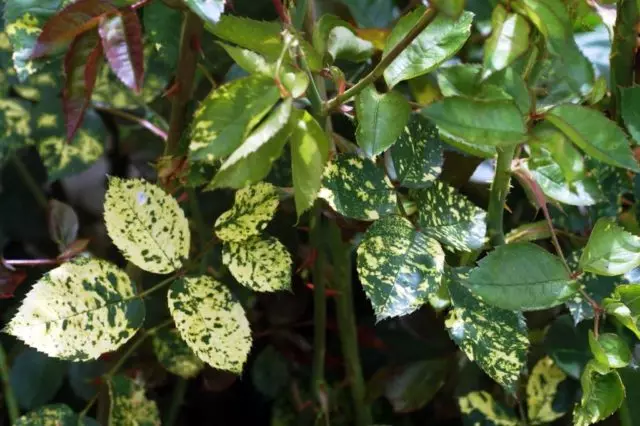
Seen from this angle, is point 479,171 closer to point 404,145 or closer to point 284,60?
point 404,145

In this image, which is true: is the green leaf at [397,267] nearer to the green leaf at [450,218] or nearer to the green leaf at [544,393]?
the green leaf at [450,218]

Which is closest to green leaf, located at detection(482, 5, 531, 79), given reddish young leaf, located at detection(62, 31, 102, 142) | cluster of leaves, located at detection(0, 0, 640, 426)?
cluster of leaves, located at detection(0, 0, 640, 426)

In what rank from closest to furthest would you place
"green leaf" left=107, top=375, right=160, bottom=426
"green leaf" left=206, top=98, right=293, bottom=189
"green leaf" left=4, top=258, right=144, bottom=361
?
"green leaf" left=206, top=98, right=293, bottom=189
"green leaf" left=4, top=258, right=144, bottom=361
"green leaf" left=107, top=375, right=160, bottom=426

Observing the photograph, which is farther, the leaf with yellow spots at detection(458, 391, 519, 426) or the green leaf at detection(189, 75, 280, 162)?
the leaf with yellow spots at detection(458, 391, 519, 426)

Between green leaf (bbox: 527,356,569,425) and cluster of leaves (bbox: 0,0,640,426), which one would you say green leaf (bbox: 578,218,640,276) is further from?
green leaf (bbox: 527,356,569,425)

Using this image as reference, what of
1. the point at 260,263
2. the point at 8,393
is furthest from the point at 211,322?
the point at 8,393

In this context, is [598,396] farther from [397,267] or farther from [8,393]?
[8,393]

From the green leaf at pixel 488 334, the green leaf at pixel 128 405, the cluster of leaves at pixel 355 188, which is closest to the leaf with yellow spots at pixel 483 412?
the cluster of leaves at pixel 355 188
